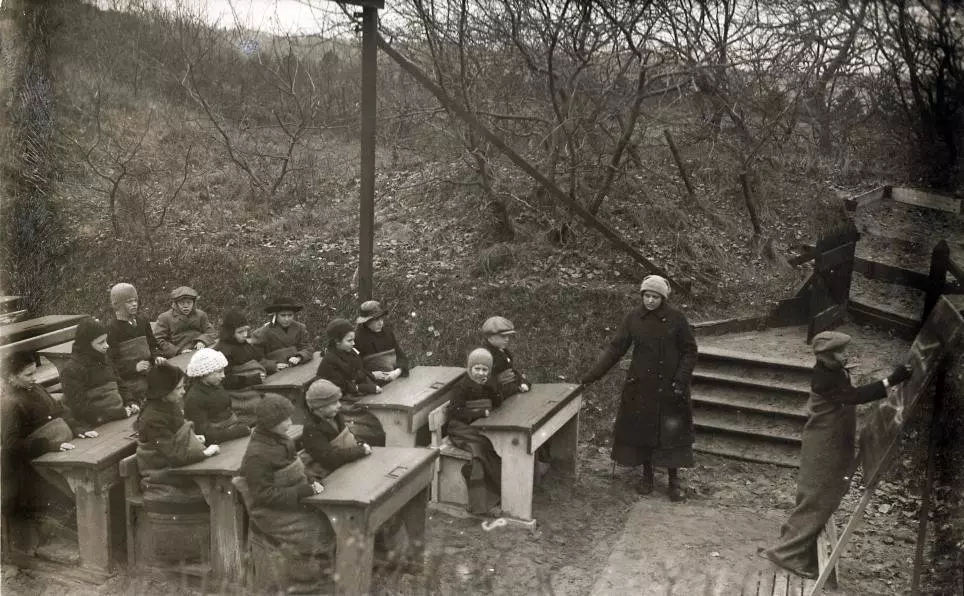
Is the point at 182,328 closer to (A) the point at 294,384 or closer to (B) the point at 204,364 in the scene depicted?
(A) the point at 294,384

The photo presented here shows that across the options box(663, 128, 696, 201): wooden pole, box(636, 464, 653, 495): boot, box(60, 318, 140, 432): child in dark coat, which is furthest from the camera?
box(663, 128, 696, 201): wooden pole

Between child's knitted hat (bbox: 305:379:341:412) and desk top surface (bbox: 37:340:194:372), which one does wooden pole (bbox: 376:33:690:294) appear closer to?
desk top surface (bbox: 37:340:194:372)

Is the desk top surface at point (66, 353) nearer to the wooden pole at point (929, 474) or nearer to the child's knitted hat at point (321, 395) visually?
the child's knitted hat at point (321, 395)

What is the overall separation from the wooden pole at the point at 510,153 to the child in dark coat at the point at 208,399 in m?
3.67

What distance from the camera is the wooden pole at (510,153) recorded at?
7945 mm

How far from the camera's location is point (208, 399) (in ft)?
18.8

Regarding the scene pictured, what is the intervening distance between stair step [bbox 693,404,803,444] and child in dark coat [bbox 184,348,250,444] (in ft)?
16.1

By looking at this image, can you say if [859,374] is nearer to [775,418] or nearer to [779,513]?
[775,418]

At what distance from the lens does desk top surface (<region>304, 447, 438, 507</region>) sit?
15.8ft

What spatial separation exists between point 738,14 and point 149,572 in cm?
851

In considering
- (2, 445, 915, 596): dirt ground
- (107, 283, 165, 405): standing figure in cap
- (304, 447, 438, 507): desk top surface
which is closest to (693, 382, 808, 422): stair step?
(2, 445, 915, 596): dirt ground

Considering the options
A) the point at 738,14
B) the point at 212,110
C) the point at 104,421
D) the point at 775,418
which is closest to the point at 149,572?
the point at 104,421

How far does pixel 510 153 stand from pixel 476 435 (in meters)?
3.59

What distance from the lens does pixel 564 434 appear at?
765cm
